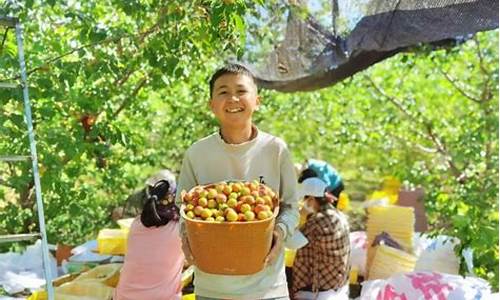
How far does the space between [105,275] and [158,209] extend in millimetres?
683

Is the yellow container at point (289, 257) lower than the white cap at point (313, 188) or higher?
lower

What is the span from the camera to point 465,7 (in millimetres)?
2629

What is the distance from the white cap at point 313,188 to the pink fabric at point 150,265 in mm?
792

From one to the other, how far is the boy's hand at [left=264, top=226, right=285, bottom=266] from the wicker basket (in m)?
0.03

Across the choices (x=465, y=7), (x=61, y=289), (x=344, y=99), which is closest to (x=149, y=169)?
(x=344, y=99)

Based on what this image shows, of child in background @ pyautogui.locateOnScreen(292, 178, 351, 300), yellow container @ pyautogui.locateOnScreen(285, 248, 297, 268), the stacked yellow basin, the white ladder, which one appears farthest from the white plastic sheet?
the stacked yellow basin

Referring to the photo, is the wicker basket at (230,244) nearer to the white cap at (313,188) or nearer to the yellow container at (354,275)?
the white cap at (313,188)

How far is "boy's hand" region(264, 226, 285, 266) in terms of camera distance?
6.68 ft

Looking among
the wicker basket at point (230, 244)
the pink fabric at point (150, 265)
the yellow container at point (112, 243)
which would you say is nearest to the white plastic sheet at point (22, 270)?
the yellow container at point (112, 243)

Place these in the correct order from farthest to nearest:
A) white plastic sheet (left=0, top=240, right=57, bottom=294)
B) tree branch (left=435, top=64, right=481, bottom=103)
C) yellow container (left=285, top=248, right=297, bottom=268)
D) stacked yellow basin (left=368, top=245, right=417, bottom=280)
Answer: tree branch (left=435, top=64, right=481, bottom=103), stacked yellow basin (left=368, top=245, right=417, bottom=280), yellow container (left=285, top=248, right=297, bottom=268), white plastic sheet (left=0, top=240, right=57, bottom=294)

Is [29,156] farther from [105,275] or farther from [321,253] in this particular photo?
[321,253]

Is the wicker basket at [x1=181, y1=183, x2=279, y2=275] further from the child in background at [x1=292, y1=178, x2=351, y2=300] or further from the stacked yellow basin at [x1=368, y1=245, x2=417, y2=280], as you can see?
the stacked yellow basin at [x1=368, y1=245, x2=417, y2=280]

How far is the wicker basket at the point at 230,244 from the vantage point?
1.93 metres

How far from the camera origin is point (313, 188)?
3.81 m
